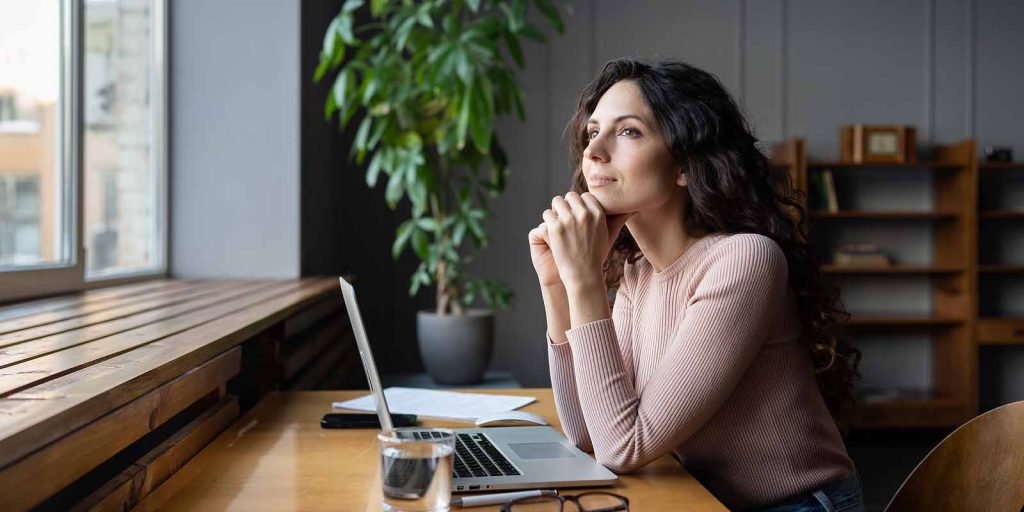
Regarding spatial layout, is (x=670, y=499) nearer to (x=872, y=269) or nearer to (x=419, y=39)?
(x=419, y=39)

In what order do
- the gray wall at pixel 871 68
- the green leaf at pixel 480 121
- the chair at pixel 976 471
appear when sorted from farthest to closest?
1. the gray wall at pixel 871 68
2. the green leaf at pixel 480 121
3. the chair at pixel 976 471

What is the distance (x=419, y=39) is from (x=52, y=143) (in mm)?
1374

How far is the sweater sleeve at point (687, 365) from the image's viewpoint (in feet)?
3.81

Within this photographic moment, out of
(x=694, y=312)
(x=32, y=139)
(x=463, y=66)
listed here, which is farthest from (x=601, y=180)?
(x=463, y=66)

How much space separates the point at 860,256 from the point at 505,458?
4.24 metres


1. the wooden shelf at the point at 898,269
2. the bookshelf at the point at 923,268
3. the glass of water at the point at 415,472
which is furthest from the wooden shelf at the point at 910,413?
the glass of water at the point at 415,472

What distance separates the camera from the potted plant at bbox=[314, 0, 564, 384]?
3.09m

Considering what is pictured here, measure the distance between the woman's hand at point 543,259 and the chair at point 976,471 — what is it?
23.2 inches

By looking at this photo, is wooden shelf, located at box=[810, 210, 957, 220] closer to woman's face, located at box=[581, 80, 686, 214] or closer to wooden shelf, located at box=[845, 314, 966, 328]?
wooden shelf, located at box=[845, 314, 966, 328]

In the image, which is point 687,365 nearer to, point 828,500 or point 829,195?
point 828,500

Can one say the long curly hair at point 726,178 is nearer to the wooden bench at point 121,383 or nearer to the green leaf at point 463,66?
the wooden bench at point 121,383

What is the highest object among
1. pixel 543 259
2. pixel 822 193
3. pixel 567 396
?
pixel 822 193

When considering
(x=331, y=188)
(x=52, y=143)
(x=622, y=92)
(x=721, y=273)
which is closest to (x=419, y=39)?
(x=331, y=188)

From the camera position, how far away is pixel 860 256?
4914 millimetres
